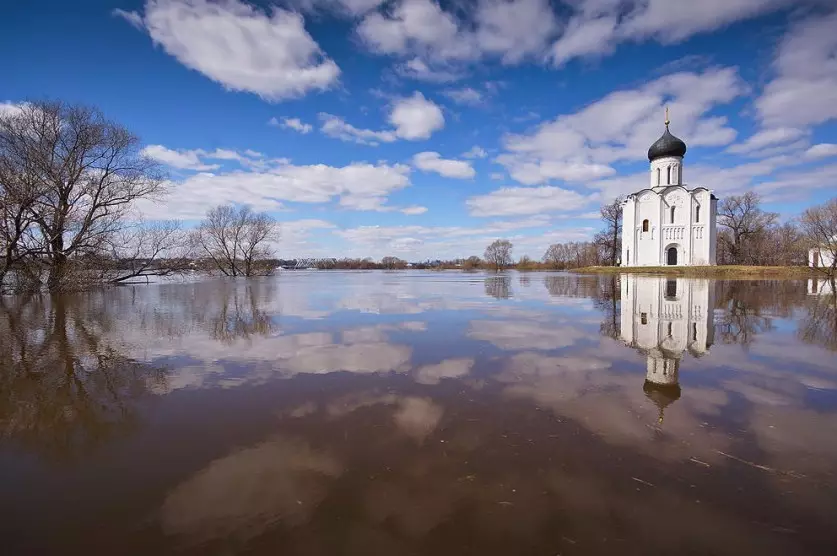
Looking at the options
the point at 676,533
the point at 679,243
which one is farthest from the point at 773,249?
the point at 676,533

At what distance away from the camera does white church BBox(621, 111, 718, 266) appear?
49.2 m

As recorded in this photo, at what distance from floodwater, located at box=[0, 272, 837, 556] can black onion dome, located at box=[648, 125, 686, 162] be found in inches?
2056

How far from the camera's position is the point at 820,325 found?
400 inches

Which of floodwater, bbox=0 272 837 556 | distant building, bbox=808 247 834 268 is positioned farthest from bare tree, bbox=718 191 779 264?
floodwater, bbox=0 272 837 556

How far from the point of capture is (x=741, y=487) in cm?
283

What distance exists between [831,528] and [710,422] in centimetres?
160

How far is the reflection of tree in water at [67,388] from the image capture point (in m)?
3.77

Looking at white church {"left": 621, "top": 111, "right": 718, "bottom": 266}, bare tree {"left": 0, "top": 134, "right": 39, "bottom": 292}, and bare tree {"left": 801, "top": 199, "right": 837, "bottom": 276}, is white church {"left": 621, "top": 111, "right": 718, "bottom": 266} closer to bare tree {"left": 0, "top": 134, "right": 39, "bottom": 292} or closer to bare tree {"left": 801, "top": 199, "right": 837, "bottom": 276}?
bare tree {"left": 801, "top": 199, "right": 837, "bottom": 276}

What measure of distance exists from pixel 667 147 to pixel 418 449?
59073mm

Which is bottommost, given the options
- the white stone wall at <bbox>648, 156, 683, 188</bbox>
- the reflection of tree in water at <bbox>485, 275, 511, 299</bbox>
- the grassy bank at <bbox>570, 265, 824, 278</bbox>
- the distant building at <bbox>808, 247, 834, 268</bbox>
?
the reflection of tree in water at <bbox>485, 275, 511, 299</bbox>

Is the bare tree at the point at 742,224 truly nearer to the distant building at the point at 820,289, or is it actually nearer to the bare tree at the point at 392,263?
the distant building at the point at 820,289

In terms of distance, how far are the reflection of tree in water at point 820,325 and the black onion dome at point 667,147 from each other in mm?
42593

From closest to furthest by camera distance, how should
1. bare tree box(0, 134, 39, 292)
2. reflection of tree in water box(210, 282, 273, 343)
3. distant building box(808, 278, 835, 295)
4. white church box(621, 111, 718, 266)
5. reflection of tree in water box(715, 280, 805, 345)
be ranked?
reflection of tree in water box(715, 280, 805, 345), reflection of tree in water box(210, 282, 273, 343), bare tree box(0, 134, 39, 292), distant building box(808, 278, 835, 295), white church box(621, 111, 718, 266)

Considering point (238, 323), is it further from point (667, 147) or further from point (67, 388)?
point (667, 147)
